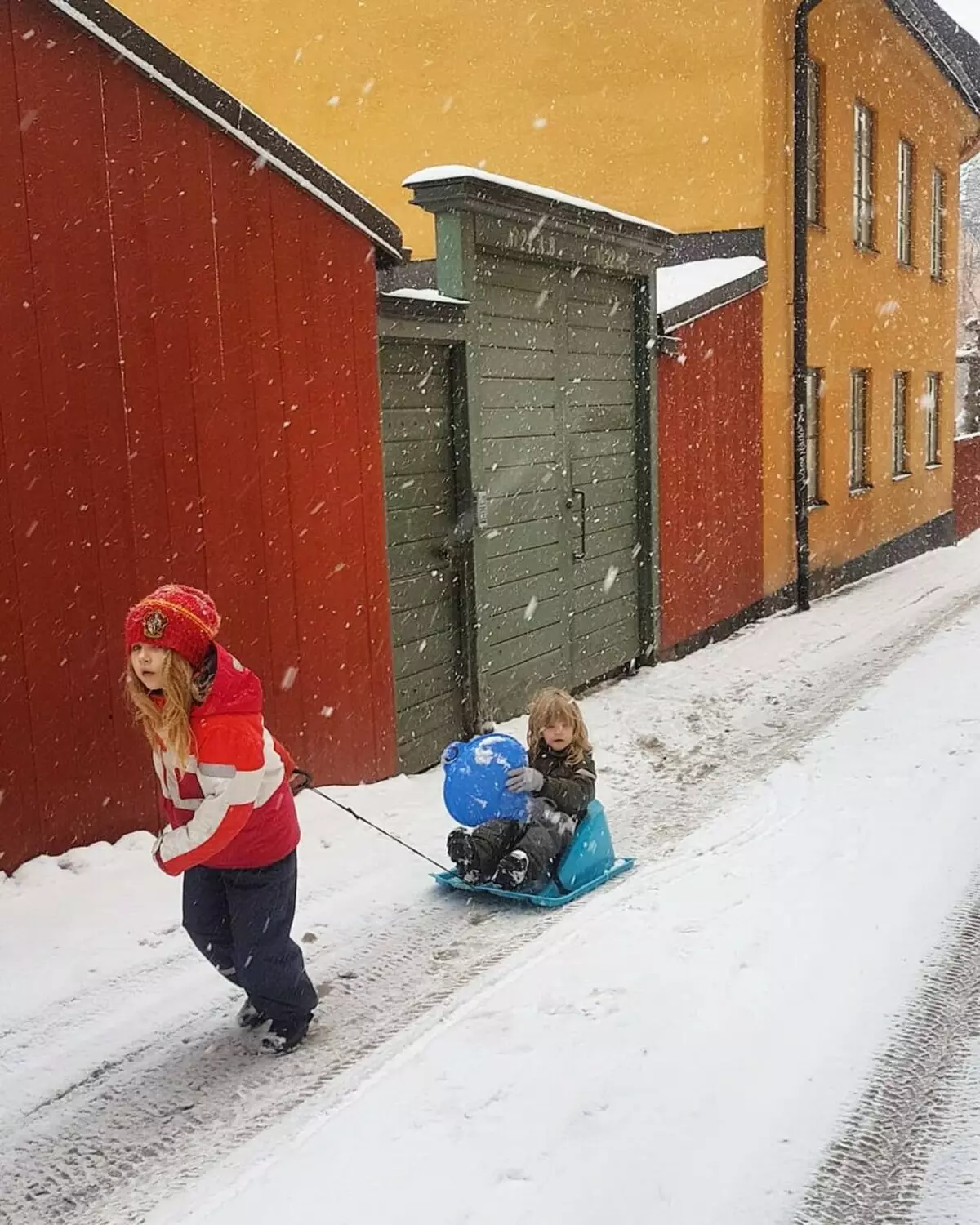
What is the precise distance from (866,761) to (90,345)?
4331 millimetres

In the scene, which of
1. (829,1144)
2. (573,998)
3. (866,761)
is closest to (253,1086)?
(573,998)

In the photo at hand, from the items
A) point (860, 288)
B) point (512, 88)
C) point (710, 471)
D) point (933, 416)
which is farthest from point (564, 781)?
point (933, 416)

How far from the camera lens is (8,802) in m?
4.36

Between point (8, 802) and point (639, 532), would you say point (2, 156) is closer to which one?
point (8, 802)

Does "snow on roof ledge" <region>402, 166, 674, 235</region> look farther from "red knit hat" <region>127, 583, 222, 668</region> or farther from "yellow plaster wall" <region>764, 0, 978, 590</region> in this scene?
"yellow plaster wall" <region>764, 0, 978, 590</region>

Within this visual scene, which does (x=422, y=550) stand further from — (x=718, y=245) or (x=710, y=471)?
(x=718, y=245)

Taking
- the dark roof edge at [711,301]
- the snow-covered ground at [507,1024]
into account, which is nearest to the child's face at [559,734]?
the snow-covered ground at [507,1024]

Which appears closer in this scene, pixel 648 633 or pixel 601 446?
pixel 601 446

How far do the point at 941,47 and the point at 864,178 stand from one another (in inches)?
119

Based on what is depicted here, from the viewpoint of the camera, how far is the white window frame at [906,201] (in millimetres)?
16688

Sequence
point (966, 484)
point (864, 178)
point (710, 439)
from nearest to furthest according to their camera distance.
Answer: point (710, 439), point (864, 178), point (966, 484)

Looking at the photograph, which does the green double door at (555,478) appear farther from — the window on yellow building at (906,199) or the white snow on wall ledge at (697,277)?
the window on yellow building at (906,199)

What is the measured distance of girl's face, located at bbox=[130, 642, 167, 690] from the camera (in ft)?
10.5

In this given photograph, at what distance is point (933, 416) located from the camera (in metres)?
19.2
